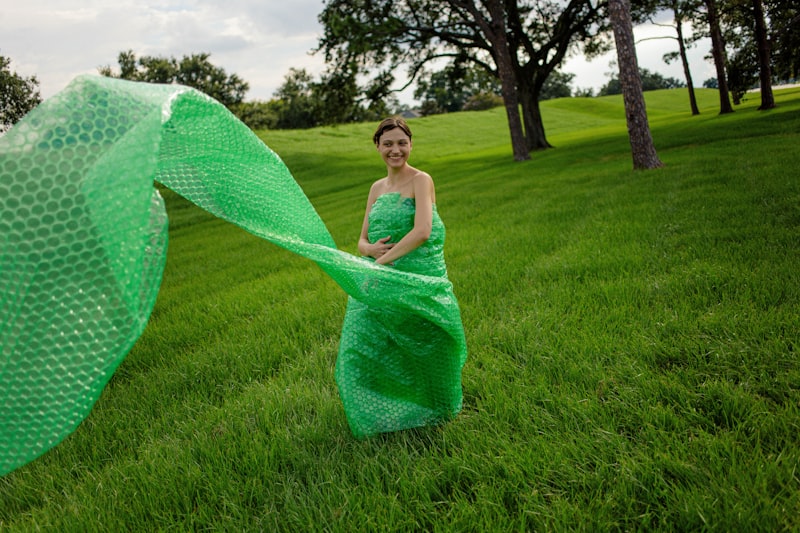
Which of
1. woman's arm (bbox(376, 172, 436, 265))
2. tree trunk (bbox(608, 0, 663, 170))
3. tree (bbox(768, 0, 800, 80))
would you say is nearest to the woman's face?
woman's arm (bbox(376, 172, 436, 265))

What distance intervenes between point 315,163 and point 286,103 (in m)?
52.1

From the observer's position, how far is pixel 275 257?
8953mm

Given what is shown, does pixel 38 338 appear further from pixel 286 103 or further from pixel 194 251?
pixel 286 103

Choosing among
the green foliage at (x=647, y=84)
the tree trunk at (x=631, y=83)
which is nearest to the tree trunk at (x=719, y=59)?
the tree trunk at (x=631, y=83)

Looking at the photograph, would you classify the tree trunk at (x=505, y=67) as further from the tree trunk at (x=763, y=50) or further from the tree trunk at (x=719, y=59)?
the tree trunk at (x=719, y=59)

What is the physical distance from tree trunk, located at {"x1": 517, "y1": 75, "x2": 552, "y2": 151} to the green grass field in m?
20.0

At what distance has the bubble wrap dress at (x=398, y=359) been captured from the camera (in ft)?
8.93

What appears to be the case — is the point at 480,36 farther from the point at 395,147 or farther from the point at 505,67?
the point at 395,147

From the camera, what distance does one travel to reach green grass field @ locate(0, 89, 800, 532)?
211 centimetres

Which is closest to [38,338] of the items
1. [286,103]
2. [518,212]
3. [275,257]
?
[275,257]

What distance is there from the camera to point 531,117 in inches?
1016

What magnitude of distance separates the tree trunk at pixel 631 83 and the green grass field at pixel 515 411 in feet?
18.7

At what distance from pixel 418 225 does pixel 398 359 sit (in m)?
0.76

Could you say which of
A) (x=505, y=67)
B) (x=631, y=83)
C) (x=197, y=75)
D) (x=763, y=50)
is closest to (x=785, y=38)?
(x=763, y=50)
